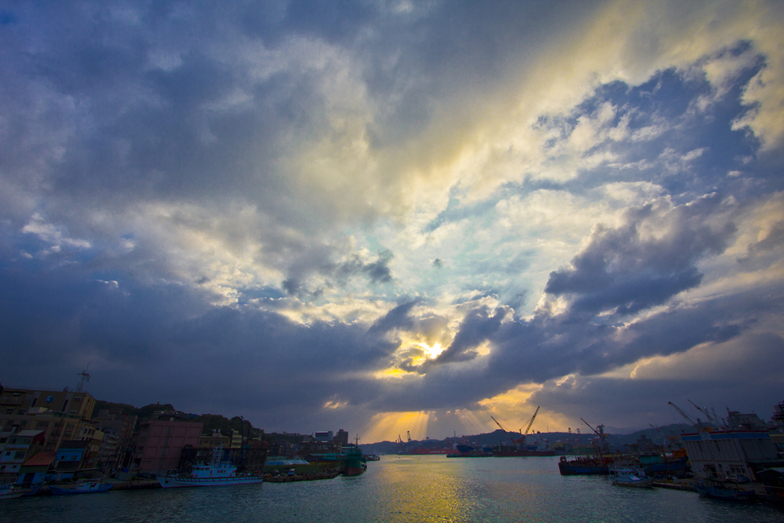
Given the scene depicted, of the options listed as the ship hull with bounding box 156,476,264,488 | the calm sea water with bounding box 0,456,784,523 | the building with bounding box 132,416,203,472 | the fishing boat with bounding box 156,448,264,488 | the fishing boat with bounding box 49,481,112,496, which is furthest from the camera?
the building with bounding box 132,416,203,472

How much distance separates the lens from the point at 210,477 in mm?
81125

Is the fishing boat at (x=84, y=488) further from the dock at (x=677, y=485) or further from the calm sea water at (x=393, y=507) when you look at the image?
the dock at (x=677, y=485)

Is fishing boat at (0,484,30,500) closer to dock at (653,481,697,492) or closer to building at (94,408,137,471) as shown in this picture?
building at (94,408,137,471)

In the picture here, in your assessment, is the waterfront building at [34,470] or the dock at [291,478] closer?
the waterfront building at [34,470]

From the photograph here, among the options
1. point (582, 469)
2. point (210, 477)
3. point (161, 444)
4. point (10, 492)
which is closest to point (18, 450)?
→ point (10, 492)

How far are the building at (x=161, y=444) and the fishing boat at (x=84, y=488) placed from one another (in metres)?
17.0

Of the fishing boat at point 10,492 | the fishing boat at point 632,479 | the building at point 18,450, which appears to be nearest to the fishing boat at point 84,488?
the fishing boat at point 10,492

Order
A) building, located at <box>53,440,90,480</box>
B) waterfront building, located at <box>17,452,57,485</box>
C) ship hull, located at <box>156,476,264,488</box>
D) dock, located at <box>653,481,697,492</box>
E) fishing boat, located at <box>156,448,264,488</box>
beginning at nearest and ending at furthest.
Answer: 1. waterfront building, located at <box>17,452,57,485</box>
2. dock, located at <box>653,481,697,492</box>
3. building, located at <box>53,440,90,480</box>
4. ship hull, located at <box>156,476,264,488</box>
5. fishing boat, located at <box>156,448,264,488</box>

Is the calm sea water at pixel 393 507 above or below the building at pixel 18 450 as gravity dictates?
below

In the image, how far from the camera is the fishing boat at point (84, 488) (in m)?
61.0

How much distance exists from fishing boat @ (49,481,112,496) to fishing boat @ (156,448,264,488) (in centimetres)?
997

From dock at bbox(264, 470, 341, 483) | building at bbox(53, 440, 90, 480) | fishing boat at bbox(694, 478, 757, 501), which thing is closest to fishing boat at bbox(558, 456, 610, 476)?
fishing boat at bbox(694, 478, 757, 501)

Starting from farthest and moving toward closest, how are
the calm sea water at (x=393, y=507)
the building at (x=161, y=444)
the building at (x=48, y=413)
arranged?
the building at (x=161, y=444) → the building at (x=48, y=413) → the calm sea water at (x=393, y=507)

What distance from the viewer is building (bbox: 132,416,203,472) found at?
85000mm
